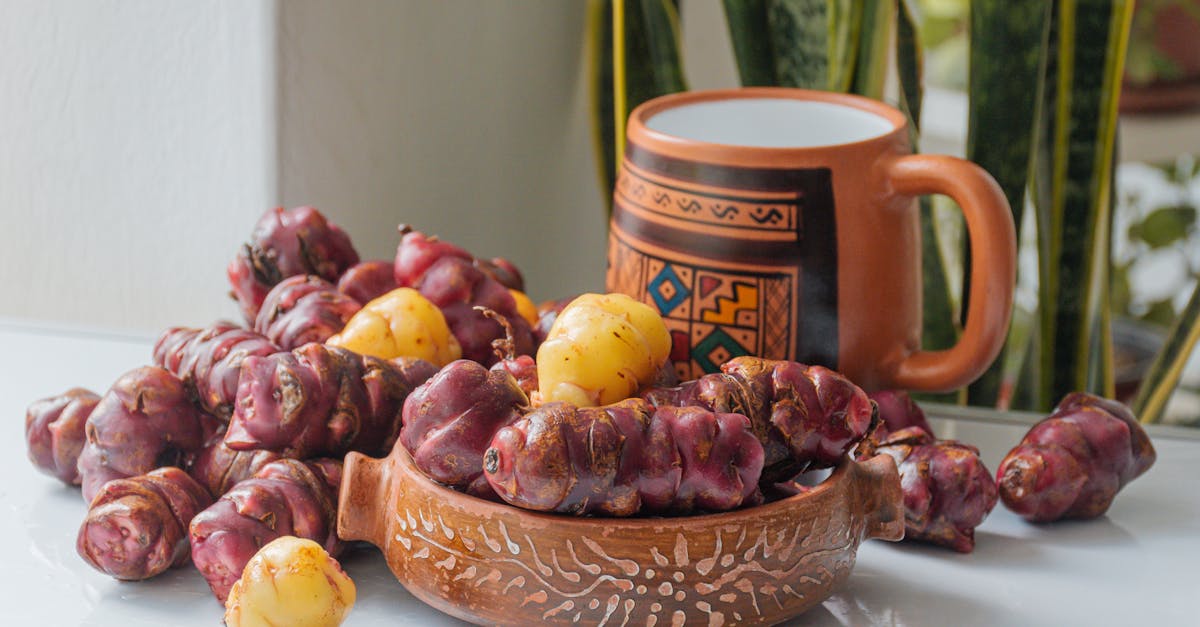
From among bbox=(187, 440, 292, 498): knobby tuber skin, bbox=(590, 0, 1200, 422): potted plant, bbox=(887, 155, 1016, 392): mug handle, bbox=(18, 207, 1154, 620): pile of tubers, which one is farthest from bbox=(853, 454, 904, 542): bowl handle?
bbox=(590, 0, 1200, 422): potted plant

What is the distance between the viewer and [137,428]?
58 centimetres

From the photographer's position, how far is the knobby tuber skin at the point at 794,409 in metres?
0.52

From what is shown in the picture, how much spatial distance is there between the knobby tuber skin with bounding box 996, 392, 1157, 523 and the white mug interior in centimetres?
19

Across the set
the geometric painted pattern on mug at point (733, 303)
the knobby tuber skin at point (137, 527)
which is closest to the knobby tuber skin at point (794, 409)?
the geometric painted pattern on mug at point (733, 303)

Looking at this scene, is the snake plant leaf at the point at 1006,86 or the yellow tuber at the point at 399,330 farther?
the snake plant leaf at the point at 1006,86

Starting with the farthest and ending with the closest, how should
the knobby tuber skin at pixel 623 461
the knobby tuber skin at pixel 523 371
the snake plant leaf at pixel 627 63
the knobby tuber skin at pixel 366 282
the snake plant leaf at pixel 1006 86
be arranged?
the snake plant leaf at pixel 627 63
the snake plant leaf at pixel 1006 86
the knobby tuber skin at pixel 366 282
the knobby tuber skin at pixel 523 371
the knobby tuber skin at pixel 623 461

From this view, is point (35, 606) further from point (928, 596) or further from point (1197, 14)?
point (1197, 14)

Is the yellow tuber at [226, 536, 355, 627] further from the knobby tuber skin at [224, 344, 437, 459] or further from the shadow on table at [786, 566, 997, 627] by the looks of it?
the shadow on table at [786, 566, 997, 627]

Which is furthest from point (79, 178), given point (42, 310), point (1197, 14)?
→ point (1197, 14)

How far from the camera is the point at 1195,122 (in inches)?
58.7

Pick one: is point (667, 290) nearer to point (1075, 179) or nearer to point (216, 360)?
point (216, 360)

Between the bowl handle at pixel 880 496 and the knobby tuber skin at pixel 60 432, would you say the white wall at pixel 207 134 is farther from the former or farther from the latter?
the bowl handle at pixel 880 496

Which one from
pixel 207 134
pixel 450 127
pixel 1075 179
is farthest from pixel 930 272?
pixel 207 134

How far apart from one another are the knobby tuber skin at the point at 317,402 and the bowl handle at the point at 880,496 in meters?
0.19
